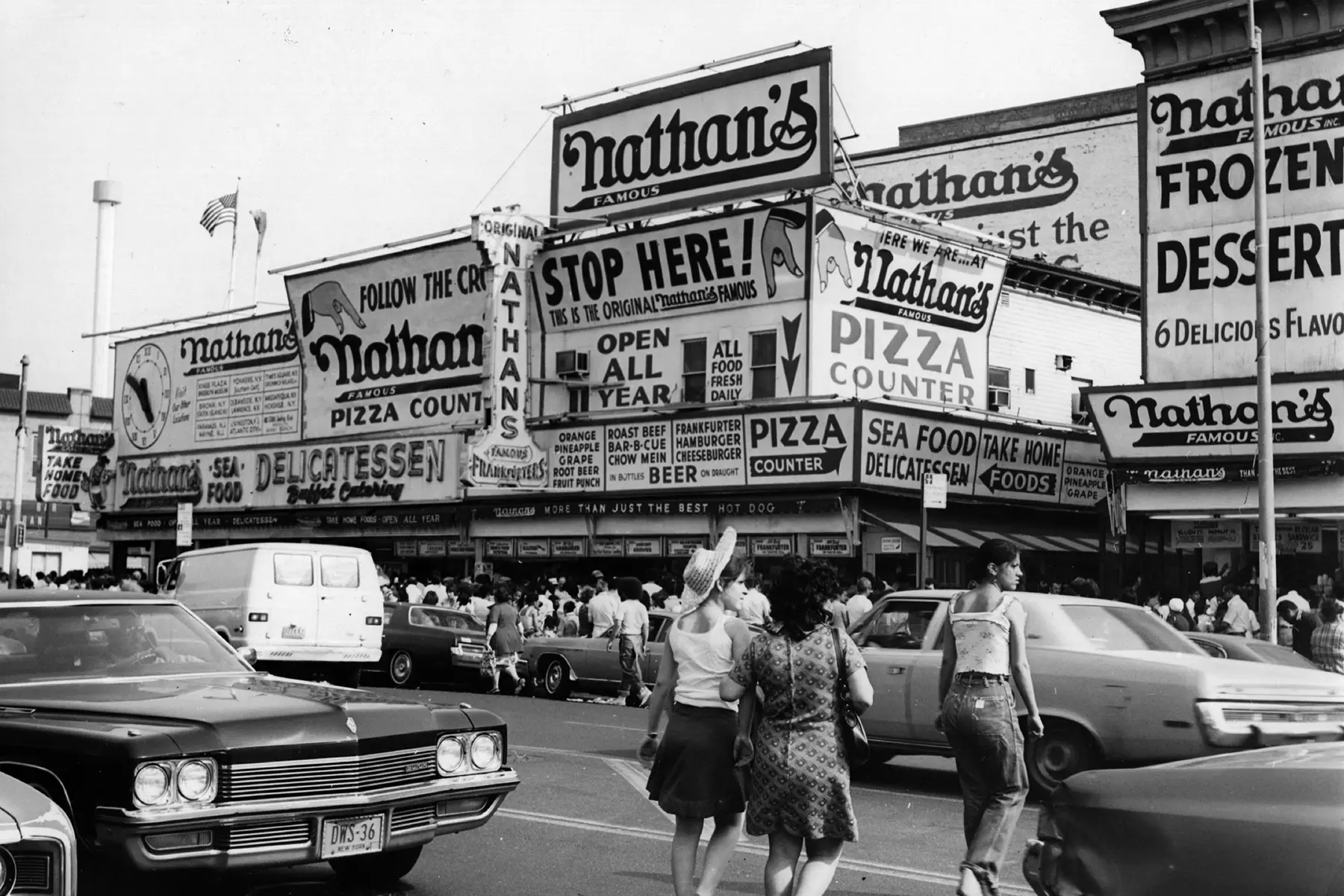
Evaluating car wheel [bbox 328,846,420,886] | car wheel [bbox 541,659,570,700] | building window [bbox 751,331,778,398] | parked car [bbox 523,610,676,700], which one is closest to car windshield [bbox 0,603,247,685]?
car wheel [bbox 328,846,420,886]

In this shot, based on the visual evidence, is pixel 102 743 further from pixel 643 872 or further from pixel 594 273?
pixel 594 273

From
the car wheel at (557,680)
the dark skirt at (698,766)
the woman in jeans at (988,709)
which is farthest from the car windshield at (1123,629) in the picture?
the car wheel at (557,680)

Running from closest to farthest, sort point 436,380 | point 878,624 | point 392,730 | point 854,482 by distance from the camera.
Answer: point 392,730, point 878,624, point 854,482, point 436,380

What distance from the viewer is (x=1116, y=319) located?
35375 millimetres

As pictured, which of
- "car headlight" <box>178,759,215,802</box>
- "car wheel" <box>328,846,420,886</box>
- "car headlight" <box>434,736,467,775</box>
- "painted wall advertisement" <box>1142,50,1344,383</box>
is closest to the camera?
"car headlight" <box>178,759,215,802</box>

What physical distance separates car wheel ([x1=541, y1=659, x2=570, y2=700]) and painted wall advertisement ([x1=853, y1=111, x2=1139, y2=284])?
21.7 m

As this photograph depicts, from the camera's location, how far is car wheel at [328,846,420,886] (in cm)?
815

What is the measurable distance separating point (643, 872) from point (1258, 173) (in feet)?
51.4

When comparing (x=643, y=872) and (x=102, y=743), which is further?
(x=643, y=872)

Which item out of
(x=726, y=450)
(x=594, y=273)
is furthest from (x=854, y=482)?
(x=594, y=273)

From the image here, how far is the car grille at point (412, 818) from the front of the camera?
7.34 m

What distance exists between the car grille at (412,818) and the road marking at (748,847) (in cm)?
191

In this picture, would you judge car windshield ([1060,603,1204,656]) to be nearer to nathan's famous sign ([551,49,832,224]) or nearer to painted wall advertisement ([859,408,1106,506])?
painted wall advertisement ([859,408,1106,506])

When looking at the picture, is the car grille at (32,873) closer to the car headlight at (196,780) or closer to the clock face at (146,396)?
the car headlight at (196,780)
